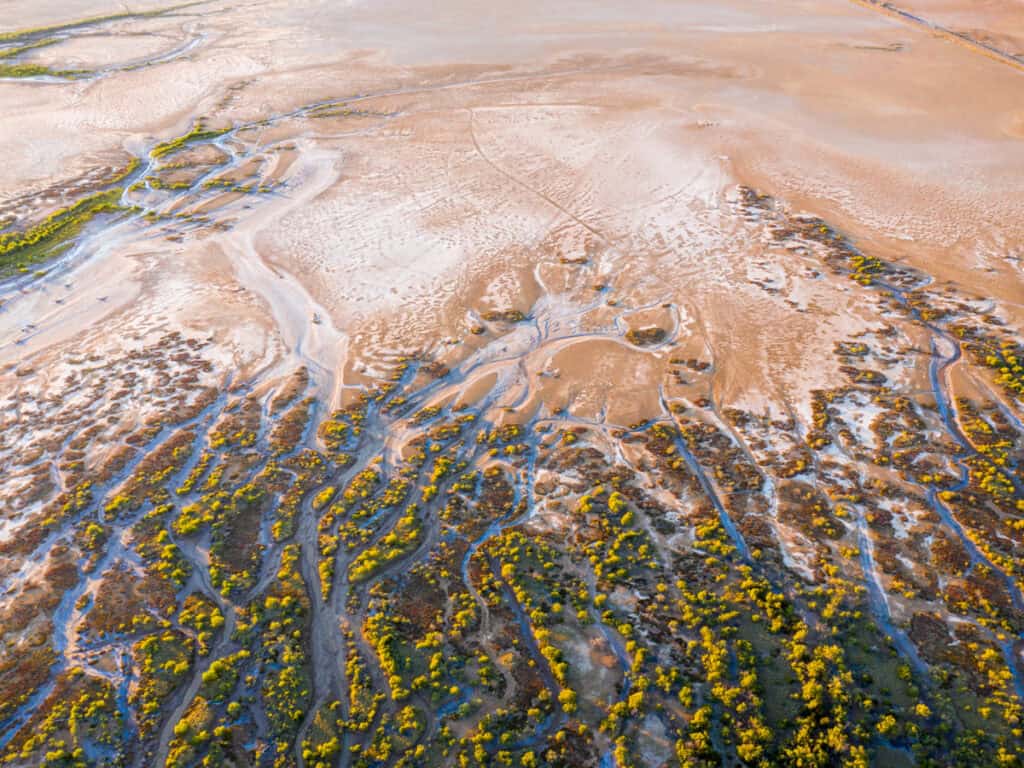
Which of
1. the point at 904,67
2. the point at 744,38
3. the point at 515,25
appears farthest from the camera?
the point at 515,25

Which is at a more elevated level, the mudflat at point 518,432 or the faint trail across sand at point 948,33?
the faint trail across sand at point 948,33

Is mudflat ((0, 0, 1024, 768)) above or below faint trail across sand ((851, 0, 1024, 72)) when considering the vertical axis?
below

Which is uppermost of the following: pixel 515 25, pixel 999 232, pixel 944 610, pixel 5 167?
pixel 515 25

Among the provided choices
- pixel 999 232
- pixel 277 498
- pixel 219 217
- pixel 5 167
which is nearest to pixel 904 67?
pixel 999 232

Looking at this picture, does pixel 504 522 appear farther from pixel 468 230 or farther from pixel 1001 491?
pixel 468 230

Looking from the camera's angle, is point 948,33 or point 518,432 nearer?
point 518,432

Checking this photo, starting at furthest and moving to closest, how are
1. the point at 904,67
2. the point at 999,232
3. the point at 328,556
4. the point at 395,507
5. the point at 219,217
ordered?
the point at 904,67
the point at 219,217
the point at 999,232
the point at 395,507
the point at 328,556

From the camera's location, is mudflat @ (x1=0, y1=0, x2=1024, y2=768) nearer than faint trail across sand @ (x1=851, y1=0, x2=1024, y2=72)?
Yes

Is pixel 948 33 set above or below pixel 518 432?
above

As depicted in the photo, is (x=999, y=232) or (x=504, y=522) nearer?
(x=504, y=522)

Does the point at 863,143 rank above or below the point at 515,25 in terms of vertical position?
below

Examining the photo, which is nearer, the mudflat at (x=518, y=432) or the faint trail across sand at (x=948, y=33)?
the mudflat at (x=518, y=432)
